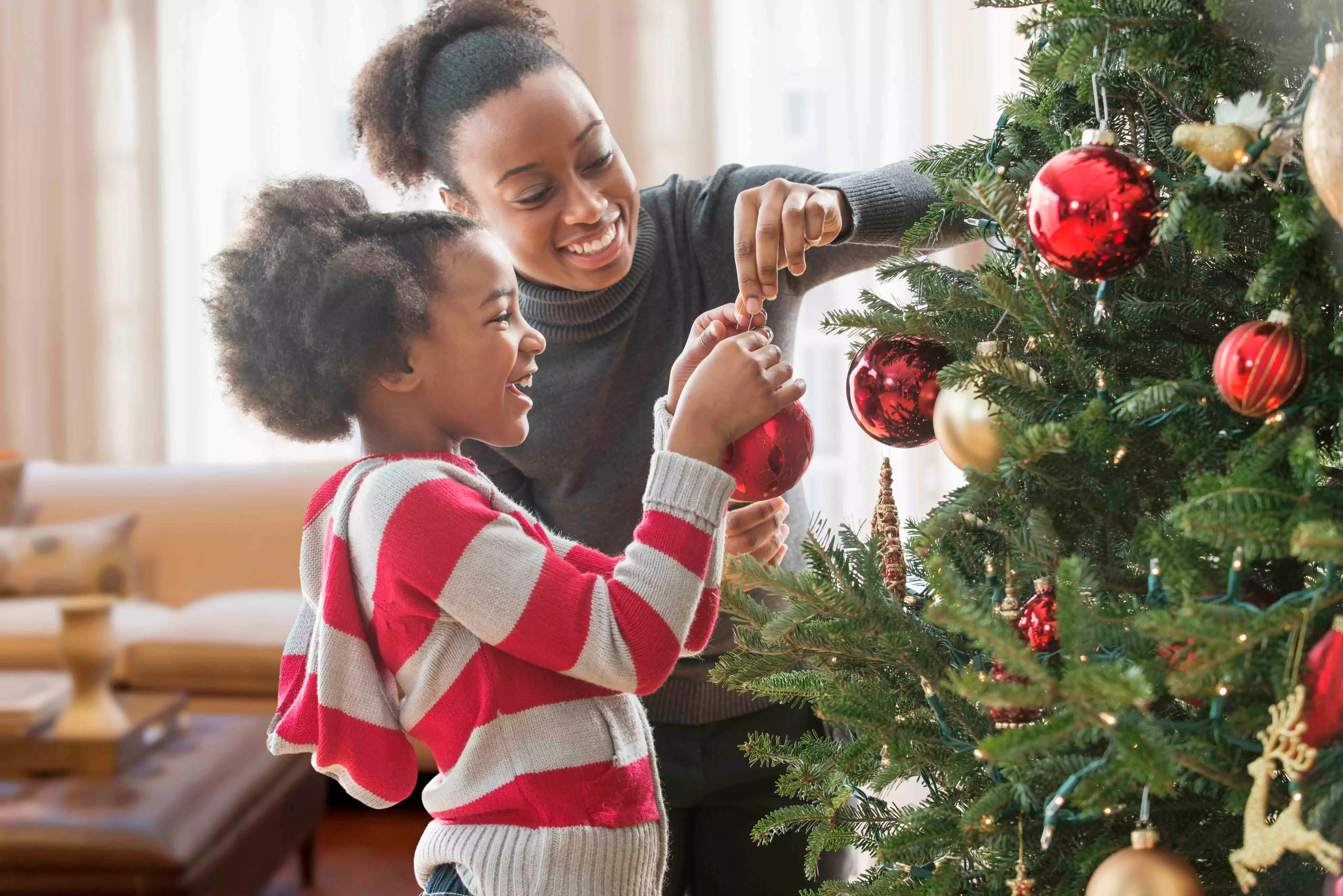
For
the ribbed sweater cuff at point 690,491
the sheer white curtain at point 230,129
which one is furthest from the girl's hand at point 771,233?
the sheer white curtain at point 230,129

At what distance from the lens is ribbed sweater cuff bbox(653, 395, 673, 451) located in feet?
2.77

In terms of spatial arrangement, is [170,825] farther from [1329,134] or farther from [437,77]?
[1329,134]

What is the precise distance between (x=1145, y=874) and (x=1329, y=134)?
0.34m

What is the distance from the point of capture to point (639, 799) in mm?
798

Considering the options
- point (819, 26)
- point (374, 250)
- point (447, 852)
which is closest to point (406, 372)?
point (374, 250)

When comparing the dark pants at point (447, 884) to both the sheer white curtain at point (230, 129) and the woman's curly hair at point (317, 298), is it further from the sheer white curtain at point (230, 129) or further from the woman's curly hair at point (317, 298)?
the sheer white curtain at point (230, 129)

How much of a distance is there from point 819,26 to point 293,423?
2.31 metres

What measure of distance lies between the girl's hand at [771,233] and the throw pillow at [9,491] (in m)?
2.89

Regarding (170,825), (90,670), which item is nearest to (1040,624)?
(170,825)

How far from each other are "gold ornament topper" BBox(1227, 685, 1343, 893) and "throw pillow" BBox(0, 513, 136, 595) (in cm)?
309

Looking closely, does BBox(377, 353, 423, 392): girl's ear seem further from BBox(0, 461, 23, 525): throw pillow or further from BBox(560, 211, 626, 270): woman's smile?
BBox(0, 461, 23, 525): throw pillow

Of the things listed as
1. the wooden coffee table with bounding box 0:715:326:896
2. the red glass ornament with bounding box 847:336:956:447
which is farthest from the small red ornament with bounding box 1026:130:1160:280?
the wooden coffee table with bounding box 0:715:326:896

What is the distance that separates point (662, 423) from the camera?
861mm

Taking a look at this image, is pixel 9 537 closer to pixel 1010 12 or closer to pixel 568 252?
pixel 568 252
